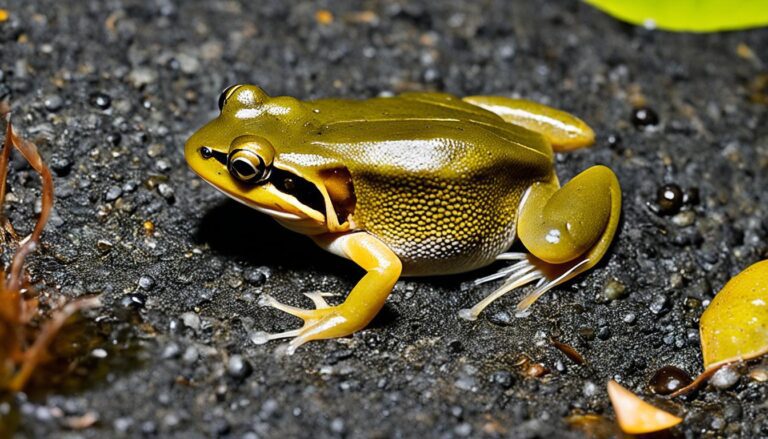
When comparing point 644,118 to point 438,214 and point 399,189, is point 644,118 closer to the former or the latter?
point 438,214

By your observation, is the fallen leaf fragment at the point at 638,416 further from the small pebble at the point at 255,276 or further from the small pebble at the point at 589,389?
the small pebble at the point at 255,276

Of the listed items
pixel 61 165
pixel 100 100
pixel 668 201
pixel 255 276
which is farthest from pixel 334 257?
pixel 668 201

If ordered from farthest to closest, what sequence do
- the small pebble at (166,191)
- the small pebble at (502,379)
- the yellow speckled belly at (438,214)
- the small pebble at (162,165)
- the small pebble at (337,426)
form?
1. the small pebble at (162,165)
2. the small pebble at (166,191)
3. the yellow speckled belly at (438,214)
4. the small pebble at (502,379)
5. the small pebble at (337,426)

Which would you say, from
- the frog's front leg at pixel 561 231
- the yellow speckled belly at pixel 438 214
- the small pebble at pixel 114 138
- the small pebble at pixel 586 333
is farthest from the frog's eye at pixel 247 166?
the small pebble at pixel 586 333

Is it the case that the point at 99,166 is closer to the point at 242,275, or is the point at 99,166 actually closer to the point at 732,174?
the point at 242,275

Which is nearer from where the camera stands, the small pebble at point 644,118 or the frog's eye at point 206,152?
the frog's eye at point 206,152

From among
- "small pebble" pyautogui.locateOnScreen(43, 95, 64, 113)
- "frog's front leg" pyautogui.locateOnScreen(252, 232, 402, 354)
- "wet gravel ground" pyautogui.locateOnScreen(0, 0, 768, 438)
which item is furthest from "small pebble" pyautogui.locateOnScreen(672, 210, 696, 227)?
"small pebble" pyautogui.locateOnScreen(43, 95, 64, 113)

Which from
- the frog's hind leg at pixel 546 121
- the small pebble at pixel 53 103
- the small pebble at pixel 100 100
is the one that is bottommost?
the small pebble at pixel 100 100

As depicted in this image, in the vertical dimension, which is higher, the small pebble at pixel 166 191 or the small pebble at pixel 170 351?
the small pebble at pixel 166 191
